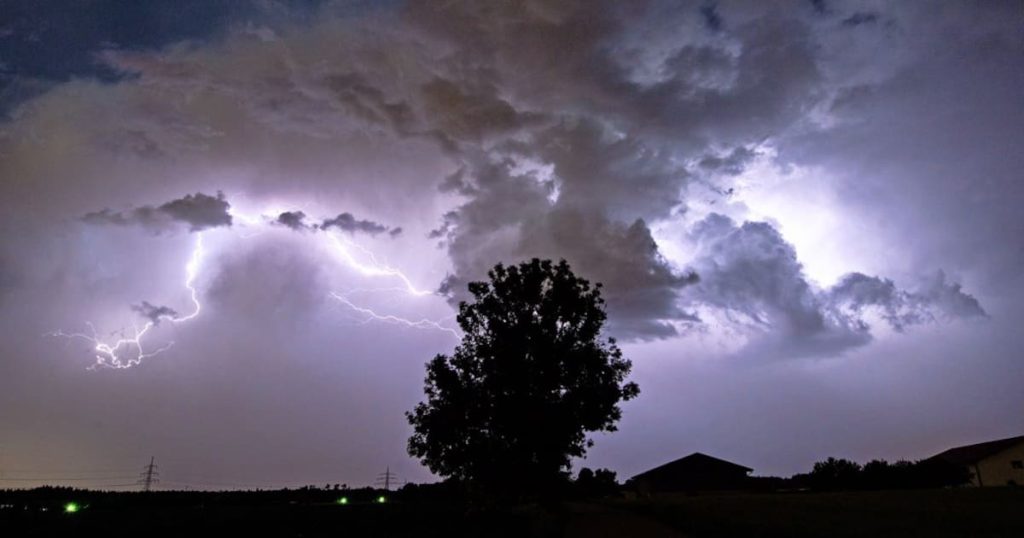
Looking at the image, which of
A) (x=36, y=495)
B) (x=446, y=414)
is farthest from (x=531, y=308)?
(x=36, y=495)

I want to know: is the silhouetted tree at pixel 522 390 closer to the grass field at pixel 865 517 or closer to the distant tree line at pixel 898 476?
the grass field at pixel 865 517

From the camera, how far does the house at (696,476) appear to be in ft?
225

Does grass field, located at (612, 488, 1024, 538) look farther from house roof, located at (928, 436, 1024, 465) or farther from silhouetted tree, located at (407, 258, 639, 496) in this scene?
house roof, located at (928, 436, 1024, 465)

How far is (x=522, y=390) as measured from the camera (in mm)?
33469

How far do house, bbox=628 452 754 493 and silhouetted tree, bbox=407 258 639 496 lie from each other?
41166 mm

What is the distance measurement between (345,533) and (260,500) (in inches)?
1993

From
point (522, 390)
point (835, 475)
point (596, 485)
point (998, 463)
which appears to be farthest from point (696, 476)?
point (522, 390)

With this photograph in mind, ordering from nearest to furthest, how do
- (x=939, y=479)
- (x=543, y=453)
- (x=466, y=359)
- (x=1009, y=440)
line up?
(x=543, y=453)
(x=466, y=359)
(x=939, y=479)
(x=1009, y=440)

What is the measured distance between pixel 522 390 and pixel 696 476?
150ft

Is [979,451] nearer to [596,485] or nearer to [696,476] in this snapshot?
[696,476]

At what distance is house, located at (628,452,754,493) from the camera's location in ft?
225

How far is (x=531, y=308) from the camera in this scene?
36.1 m

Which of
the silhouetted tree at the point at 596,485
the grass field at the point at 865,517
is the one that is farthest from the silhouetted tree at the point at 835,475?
the silhouetted tree at the point at 596,485

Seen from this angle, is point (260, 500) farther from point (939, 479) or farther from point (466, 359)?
point (939, 479)
